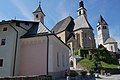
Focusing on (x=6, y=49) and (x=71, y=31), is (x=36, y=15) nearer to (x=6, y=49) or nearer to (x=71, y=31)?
(x=6, y=49)

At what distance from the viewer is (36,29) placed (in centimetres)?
1966

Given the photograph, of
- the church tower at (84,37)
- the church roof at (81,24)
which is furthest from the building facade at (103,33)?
the church roof at (81,24)

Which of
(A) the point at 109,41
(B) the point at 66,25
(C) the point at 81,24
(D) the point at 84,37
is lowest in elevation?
(D) the point at 84,37

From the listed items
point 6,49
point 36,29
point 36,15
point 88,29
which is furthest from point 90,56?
point 6,49

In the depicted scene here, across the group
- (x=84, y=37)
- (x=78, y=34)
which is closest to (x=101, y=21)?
(x=84, y=37)

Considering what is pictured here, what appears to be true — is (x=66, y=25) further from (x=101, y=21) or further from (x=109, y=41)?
(x=101, y=21)

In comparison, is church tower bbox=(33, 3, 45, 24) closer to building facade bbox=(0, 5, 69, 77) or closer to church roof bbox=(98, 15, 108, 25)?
building facade bbox=(0, 5, 69, 77)

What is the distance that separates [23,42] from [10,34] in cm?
195

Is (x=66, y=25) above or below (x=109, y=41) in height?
above

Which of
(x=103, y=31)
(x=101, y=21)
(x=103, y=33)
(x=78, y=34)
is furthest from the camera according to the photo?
(x=101, y=21)

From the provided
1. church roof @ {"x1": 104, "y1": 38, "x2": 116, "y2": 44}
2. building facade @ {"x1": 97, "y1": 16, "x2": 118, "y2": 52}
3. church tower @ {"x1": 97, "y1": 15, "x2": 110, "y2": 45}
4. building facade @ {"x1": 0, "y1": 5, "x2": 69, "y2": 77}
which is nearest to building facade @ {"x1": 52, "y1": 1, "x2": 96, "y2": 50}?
church roof @ {"x1": 104, "y1": 38, "x2": 116, "y2": 44}

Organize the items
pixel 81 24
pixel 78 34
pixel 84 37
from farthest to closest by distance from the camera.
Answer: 1. pixel 81 24
2. pixel 78 34
3. pixel 84 37

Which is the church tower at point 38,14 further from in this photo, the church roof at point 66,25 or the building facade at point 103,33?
the building facade at point 103,33

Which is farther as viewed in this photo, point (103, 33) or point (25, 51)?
point (103, 33)
